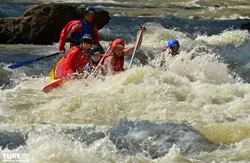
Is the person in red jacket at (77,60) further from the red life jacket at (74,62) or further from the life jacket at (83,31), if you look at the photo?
the life jacket at (83,31)

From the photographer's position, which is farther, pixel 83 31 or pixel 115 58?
pixel 83 31

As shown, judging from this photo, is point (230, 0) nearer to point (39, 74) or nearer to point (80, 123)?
point (39, 74)

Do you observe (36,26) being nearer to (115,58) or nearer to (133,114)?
(115,58)

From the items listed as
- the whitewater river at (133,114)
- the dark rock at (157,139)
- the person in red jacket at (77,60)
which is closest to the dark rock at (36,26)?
the whitewater river at (133,114)

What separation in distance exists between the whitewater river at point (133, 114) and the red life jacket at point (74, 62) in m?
0.41

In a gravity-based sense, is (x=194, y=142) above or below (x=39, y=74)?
above

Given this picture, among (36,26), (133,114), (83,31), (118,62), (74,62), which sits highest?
(83,31)

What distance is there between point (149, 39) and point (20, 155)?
12.3 meters

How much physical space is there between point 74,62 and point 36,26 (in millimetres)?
5760

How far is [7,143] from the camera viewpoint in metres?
6.95

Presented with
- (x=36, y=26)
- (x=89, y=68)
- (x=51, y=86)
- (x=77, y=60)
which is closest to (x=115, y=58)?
(x=89, y=68)

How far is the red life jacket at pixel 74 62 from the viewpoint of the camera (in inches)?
430

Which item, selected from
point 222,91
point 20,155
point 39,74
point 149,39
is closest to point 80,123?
point 20,155

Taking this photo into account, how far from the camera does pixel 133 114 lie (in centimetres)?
866
